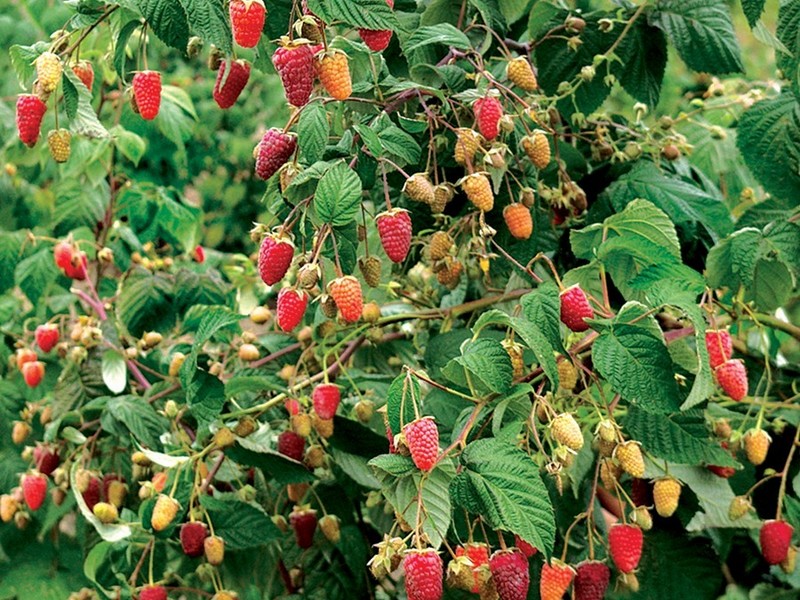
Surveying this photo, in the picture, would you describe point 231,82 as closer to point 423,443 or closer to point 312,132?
point 312,132

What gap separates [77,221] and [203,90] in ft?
5.74

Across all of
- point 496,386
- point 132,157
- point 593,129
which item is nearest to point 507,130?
point 496,386

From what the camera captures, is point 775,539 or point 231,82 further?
point 775,539

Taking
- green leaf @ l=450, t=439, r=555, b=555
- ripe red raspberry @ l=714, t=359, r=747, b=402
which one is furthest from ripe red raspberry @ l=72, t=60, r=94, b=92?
ripe red raspberry @ l=714, t=359, r=747, b=402

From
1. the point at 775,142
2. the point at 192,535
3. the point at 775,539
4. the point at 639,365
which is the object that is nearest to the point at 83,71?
the point at 192,535

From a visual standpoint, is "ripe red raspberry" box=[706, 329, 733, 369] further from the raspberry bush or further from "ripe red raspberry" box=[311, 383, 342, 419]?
"ripe red raspberry" box=[311, 383, 342, 419]

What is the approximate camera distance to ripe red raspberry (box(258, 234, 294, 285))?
104 cm

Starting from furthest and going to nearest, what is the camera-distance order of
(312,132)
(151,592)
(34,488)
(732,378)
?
(34,488), (151,592), (732,378), (312,132)

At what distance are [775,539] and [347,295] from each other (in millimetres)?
639

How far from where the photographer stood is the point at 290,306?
105 centimetres

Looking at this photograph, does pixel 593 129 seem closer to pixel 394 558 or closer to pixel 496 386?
pixel 496 386

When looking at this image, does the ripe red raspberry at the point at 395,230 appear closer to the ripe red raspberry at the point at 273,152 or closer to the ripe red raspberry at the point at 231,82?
the ripe red raspberry at the point at 273,152

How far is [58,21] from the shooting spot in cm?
254

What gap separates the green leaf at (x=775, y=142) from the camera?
1383 millimetres
